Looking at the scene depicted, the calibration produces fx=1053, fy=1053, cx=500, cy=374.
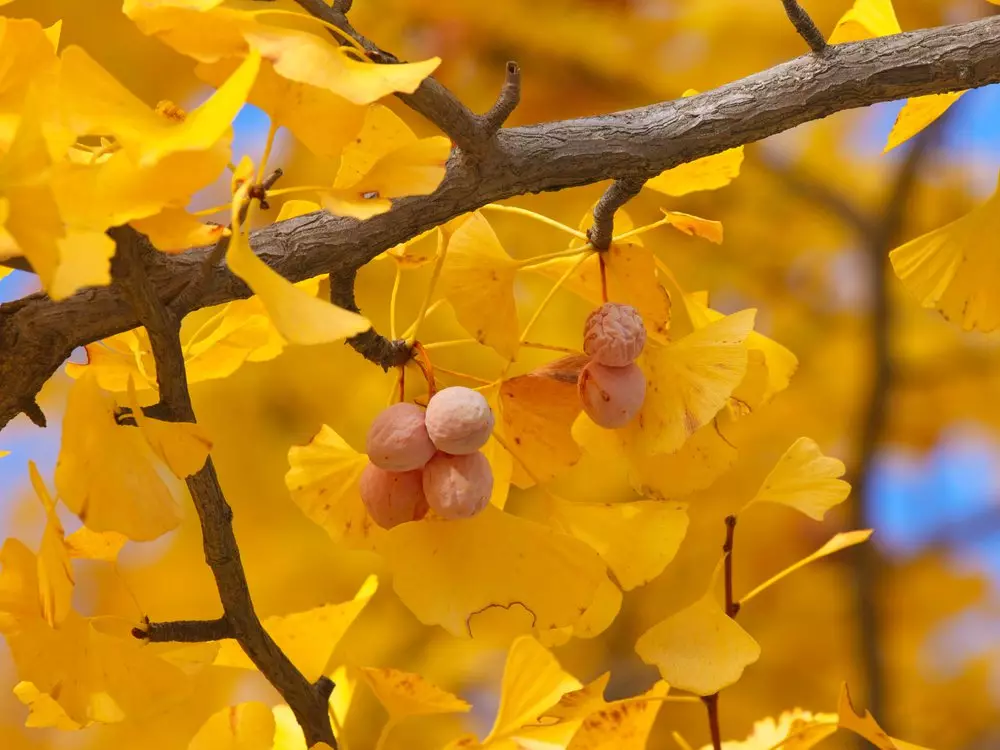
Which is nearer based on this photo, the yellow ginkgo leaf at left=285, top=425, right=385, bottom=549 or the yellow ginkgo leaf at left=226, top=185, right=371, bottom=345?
the yellow ginkgo leaf at left=226, top=185, right=371, bottom=345

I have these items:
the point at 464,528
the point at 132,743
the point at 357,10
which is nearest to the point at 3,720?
the point at 132,743

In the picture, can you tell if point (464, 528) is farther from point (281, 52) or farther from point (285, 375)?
point (285, 375)

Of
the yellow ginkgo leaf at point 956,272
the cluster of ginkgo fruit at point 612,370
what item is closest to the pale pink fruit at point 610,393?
the cluster of ginkgo fruit at point 612,370

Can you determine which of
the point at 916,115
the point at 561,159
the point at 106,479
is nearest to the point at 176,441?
the point at 106,479

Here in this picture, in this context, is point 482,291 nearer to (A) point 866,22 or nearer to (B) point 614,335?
(B) point 614,335

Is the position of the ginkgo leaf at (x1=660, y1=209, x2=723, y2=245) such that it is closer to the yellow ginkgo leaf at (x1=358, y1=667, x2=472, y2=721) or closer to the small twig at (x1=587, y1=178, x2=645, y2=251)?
the small twig at (x1=587, y1=178, x2=645, y2=251)

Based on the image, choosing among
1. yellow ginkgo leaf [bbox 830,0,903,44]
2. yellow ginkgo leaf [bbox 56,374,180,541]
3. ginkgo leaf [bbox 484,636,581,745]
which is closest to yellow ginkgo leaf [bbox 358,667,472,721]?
ginkgo leaf [bbox 484,636,581,745]
